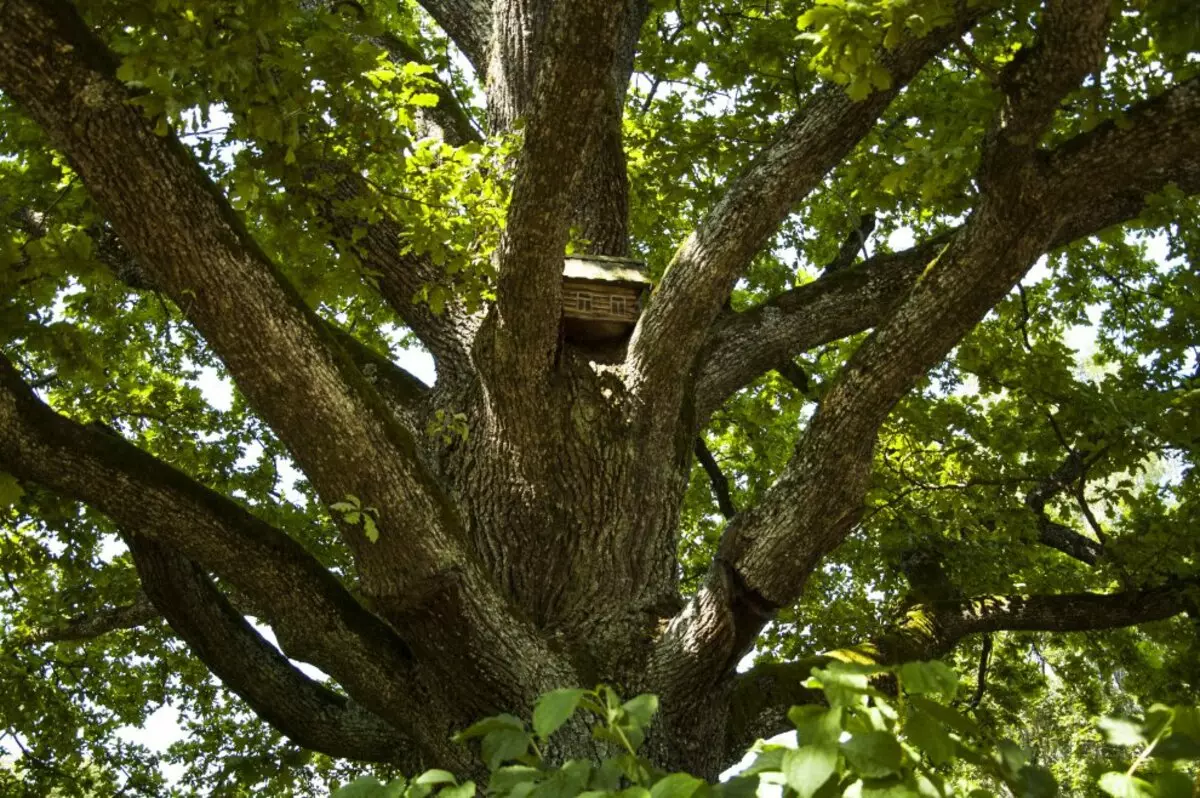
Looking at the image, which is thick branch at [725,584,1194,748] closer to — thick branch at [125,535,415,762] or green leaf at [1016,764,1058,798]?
thick branch at [125,535,415,762]

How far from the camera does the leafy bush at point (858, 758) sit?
158cm

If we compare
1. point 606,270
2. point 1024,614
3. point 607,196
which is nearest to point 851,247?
point 607,196

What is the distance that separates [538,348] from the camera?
17.9 feet

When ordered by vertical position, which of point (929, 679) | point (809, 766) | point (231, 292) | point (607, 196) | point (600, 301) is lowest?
point (809, 766)

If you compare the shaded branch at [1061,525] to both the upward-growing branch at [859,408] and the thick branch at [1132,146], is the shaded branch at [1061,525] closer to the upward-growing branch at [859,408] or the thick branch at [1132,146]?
the upward-growing branch at [859,408]

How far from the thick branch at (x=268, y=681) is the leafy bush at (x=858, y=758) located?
14.3 feet

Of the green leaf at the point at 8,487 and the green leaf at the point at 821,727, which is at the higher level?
the green leaf at the point at 8,487

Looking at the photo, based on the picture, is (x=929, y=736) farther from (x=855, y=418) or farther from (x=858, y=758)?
(x=855, y=418)

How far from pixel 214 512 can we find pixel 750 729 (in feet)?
9.04

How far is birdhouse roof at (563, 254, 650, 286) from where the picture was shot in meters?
5.93

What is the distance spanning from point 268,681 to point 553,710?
15.0ft

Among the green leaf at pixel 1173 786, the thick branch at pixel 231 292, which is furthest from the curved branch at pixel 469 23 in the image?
the green leaf at pixel 1173 786

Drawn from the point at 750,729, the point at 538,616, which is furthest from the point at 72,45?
the point at 750,729

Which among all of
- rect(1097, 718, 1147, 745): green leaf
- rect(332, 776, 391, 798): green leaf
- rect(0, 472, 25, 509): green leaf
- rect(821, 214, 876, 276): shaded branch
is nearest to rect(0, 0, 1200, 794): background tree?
rect(0, 472, 25, 509): green leaf
